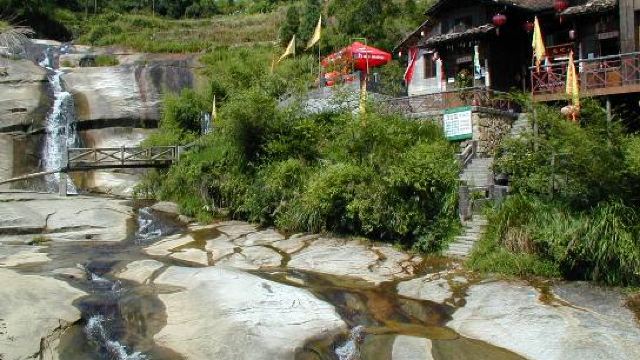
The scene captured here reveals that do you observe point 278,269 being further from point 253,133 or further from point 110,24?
point 110,24

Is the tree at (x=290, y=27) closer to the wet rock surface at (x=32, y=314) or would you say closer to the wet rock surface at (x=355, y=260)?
the wet rock surface at (x=355, y=260)

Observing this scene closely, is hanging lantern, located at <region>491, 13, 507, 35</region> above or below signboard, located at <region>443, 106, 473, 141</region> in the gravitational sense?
above

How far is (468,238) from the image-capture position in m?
15.2

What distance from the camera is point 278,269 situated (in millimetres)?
14602

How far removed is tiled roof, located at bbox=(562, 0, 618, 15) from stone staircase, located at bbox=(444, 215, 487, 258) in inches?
448

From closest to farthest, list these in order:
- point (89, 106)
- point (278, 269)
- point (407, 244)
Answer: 1. point (278, 269)
2. point (407, 244)
3. point (89, 106)

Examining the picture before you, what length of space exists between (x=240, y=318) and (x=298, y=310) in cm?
117

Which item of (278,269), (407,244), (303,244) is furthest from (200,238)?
(407,244)

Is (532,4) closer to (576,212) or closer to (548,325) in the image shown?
(576,212)

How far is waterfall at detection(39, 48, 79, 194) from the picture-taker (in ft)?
98.9

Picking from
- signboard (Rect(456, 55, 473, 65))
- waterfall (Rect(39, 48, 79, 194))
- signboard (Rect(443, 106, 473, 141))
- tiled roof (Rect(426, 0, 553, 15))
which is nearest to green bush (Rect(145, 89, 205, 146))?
waterfall (Rect(39, 48, 79, 194))

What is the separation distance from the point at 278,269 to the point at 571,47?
1602cm

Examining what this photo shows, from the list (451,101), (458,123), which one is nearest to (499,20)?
(451,101)

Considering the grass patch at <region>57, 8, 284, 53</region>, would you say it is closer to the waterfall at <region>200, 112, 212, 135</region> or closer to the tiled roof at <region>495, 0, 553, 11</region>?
the waterfall at <region>200, 112, 212, 135</region>
